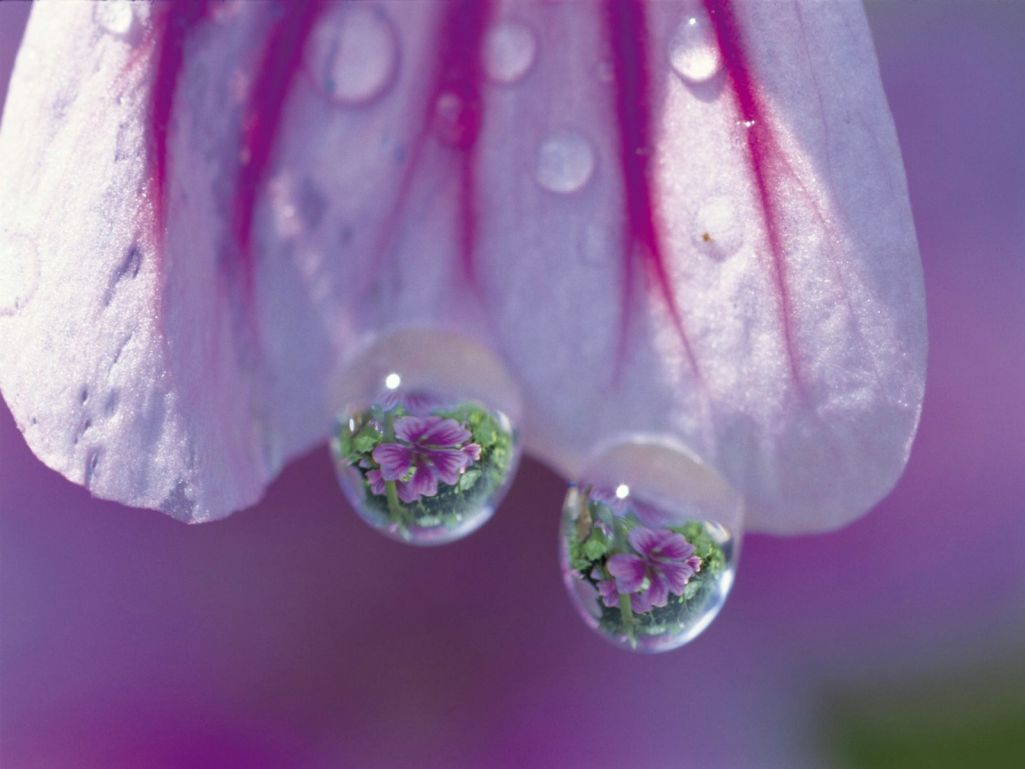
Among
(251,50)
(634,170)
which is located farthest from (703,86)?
(251,50)

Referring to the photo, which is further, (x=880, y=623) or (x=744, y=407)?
(x=880, y=623)

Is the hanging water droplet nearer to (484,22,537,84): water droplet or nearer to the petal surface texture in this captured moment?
the petal surface texture

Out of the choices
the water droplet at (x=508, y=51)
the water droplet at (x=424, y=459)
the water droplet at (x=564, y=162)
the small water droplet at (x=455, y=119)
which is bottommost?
the water droplet at (x=424, y=459)

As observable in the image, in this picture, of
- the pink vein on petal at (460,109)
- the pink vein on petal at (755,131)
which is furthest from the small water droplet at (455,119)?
the pink vein on petal at (755,131)

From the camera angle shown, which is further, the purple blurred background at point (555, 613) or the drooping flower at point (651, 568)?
the purple blurred background at point (555, 613)

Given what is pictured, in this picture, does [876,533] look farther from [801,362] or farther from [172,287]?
[172,287]

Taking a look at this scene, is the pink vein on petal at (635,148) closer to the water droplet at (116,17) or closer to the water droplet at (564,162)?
the water droplet at (564,162)

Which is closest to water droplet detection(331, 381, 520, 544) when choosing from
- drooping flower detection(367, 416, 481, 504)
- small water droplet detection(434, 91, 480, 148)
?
drooping flower detection(367, 416, 481, 504)
